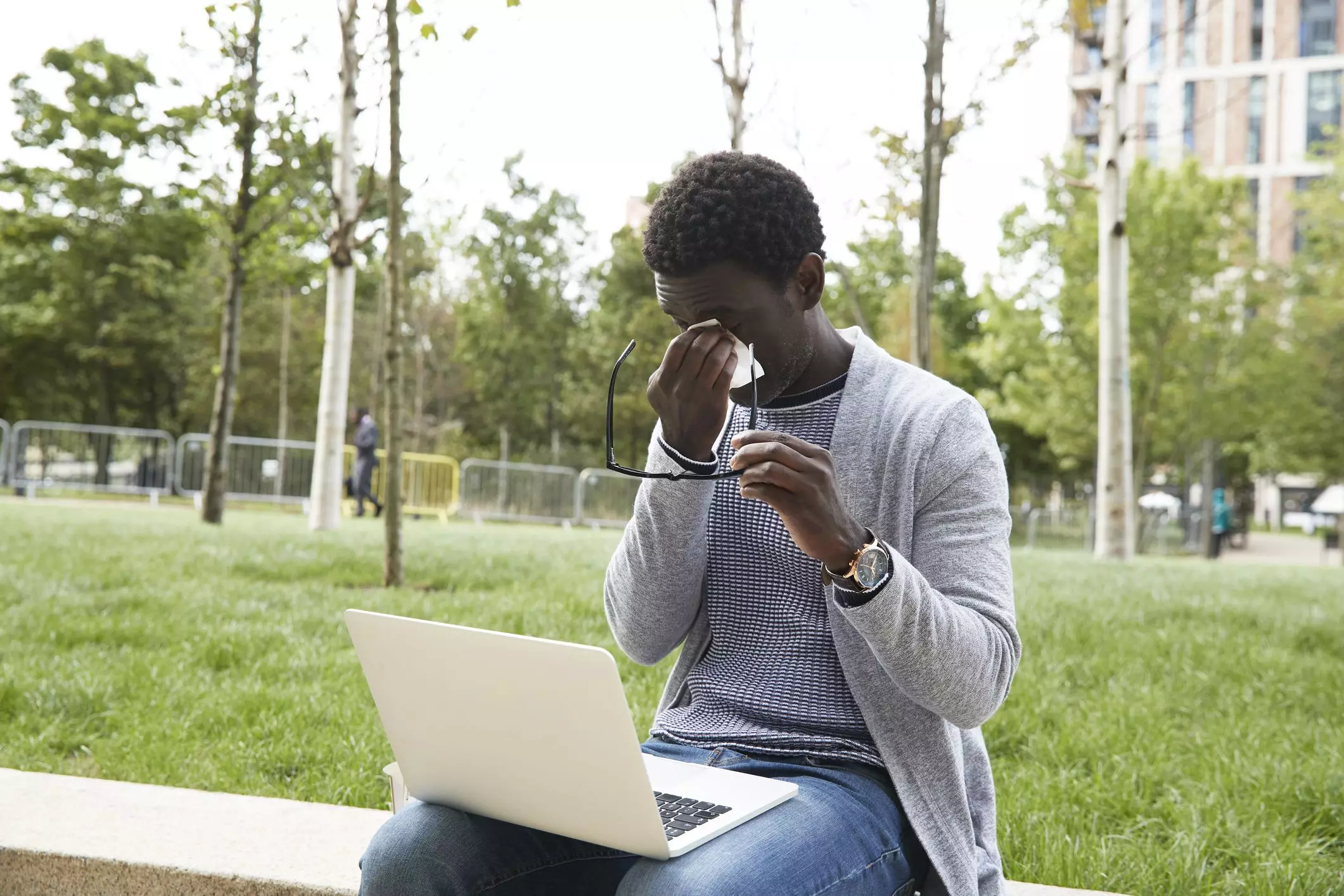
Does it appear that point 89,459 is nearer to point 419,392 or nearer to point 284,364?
point 284,364

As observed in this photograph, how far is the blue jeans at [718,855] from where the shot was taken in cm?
167

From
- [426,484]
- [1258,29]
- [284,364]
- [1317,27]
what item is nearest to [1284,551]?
[426,484]

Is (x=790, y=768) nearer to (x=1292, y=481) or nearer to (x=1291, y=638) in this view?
(x=1291, y=638)

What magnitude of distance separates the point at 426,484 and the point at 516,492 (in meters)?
1.67

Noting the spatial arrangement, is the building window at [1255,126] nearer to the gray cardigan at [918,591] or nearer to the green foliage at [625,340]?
the green foliage at [625,340]

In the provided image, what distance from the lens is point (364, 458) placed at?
59.8ft

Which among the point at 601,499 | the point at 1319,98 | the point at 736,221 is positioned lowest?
the point at 601,499

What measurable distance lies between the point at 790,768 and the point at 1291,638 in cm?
486

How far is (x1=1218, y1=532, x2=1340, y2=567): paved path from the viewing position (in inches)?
1193

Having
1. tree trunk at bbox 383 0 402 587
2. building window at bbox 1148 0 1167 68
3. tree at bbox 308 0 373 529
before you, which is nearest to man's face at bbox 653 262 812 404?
tree trunk at bbox 383 0 402 587

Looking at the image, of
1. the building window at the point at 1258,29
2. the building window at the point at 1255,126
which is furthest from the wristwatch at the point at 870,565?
the building window at the point at 1258,29

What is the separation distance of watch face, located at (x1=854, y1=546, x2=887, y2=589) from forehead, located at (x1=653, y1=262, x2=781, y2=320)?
531 mm

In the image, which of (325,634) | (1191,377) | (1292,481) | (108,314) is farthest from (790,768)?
(1292,481)

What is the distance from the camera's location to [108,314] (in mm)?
28641
